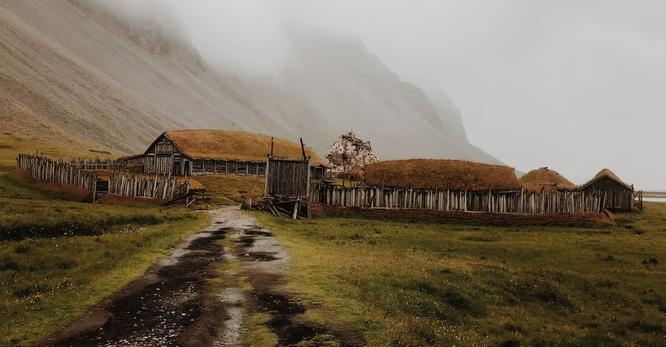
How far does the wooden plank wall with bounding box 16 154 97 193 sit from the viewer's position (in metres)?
43.5

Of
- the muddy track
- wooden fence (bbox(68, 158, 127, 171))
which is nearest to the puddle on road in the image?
the muddy track

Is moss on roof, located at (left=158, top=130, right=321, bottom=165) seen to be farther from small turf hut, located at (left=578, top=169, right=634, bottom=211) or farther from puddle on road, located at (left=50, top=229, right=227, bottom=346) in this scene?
puddle on road, located at (left=50, top=229, right=227, bottom=346)

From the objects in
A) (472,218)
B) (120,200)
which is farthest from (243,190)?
(472,218)

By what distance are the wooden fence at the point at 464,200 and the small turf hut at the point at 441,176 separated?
1.28 m

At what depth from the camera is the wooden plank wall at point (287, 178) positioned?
1624 inches

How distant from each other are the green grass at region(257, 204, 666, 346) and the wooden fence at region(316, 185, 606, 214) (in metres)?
6.93

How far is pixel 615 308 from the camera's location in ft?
57.2

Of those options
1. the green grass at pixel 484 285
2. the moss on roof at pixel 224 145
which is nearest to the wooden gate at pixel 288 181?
the green grass at pixel 484 285

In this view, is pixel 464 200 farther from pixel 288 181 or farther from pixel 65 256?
pixel 65 256

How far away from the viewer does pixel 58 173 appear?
1874 inches

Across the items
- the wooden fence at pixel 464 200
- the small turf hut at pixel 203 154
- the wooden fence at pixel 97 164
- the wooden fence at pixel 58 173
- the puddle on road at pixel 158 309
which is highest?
the small turf hut at pixel 203 154

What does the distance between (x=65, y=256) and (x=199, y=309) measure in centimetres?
926

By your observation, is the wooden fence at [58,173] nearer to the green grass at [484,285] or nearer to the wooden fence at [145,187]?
the wooden fence at [145,187]

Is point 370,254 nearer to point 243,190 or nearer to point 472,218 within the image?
point 472,218
